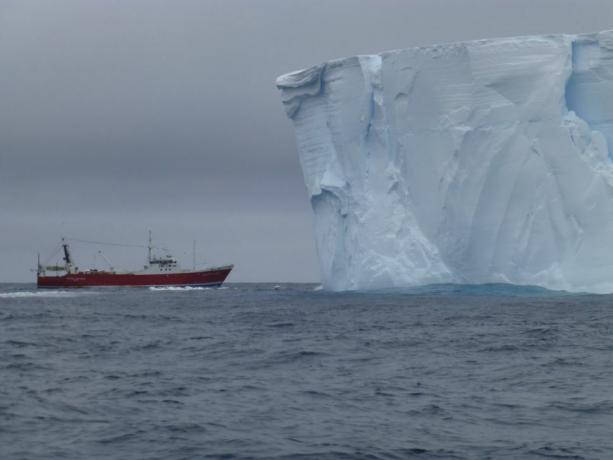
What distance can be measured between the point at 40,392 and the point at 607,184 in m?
17.9

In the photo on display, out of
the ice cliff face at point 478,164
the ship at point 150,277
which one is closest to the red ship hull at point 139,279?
the ship at point 150,277

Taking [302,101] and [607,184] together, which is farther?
[302,101]

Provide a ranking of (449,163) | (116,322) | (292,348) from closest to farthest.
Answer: (292,348) → (116,322) → (449,163)

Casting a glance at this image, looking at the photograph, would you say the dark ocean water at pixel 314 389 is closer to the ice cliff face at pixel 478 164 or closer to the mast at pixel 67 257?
the ice cliff face at pixel 478 164

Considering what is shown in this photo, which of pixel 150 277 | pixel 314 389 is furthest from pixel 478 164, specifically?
pixel 150 277

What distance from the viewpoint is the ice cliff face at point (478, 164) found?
25391mm

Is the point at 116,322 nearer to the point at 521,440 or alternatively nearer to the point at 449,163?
the point at 449,163

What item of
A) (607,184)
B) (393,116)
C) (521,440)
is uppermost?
(393,116)

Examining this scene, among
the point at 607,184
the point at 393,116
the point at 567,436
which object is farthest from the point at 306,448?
the point at 393,116

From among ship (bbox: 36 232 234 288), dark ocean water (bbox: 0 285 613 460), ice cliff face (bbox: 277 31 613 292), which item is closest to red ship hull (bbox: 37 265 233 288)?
ship (bbox: 36 232 234 288)

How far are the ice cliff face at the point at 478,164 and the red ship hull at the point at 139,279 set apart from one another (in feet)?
83.6

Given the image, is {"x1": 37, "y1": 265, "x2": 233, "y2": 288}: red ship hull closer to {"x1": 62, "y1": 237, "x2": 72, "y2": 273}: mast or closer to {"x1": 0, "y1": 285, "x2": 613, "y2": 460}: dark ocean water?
{"x1": 62, "y1": 237, "x2": 72, "y2": 273}: mast

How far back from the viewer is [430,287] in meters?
27.5

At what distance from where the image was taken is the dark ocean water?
27.1 feet
